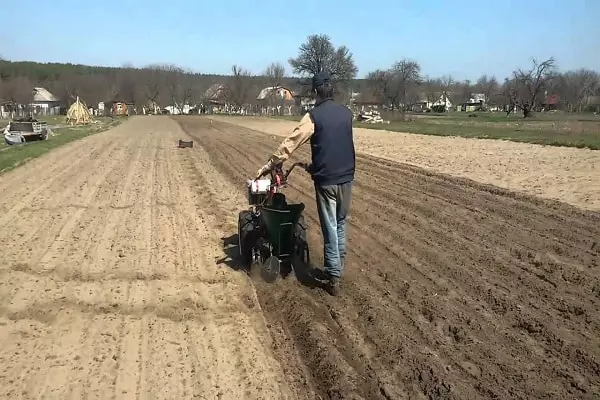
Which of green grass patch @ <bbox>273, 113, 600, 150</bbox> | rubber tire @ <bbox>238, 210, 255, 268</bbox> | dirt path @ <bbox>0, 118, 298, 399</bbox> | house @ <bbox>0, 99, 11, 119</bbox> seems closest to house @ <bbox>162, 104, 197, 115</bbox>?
house @ <bbox>0, 99, 11, 119</bbox>

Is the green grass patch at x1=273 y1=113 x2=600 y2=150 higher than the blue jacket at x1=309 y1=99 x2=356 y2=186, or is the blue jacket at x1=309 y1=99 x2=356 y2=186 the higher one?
the blue jacket at x1=309 y1=99 x2=356 y2=186

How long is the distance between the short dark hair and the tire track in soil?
206cm

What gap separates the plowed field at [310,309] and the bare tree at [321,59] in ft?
292

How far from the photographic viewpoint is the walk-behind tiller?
616cm

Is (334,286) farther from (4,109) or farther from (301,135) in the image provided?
(4,109)

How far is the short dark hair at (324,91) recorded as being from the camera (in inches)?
222

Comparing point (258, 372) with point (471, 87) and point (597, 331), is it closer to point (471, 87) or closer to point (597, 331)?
point (597, 331)

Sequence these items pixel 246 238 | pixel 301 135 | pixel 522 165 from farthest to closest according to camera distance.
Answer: pixel 522 165 → pixel 246 238 → pixel 301 135

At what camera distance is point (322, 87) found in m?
5.63

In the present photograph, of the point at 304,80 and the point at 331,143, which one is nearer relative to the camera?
the point at 331,143

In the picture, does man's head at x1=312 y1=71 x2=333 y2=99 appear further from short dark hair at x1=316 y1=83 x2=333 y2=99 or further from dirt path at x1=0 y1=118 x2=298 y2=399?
dirt path at x1=0 y1=118 x2=298 y2=399

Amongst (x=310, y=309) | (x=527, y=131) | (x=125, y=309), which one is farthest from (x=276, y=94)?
(x=310, y=309)

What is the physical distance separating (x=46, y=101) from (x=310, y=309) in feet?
468

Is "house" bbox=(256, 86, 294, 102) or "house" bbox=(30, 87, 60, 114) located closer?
"house" bbox=(256, 86, 294, 102)
